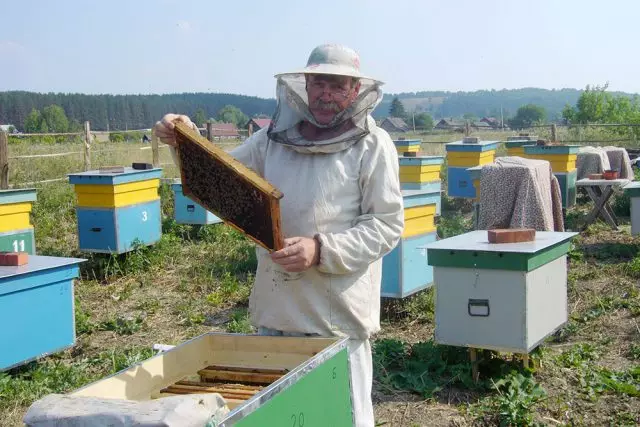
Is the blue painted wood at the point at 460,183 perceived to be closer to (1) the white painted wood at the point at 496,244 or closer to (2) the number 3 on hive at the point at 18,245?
(1) the white painted wood at the point at 496,244

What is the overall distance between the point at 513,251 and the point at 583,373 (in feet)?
3.82

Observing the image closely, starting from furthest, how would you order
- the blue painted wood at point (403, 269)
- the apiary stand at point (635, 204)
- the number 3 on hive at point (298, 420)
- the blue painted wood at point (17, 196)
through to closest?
the apiary stand at point (635, 204) → the blue painted wood at point (17, 196) → the blue painted wood at point (403, 269) → the number 3 on hive at point (298, 420)

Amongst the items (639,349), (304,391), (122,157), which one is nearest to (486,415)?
(639,349)

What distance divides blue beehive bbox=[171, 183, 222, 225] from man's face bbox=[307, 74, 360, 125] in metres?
6.82

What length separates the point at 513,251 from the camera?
158 inches

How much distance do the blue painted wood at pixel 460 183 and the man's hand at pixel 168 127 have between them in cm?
984

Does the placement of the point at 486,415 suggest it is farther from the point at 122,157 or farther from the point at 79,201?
the point at 122,157

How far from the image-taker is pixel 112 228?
24.5 ft

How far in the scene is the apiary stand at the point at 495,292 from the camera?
4078 mm

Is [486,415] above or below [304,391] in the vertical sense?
below

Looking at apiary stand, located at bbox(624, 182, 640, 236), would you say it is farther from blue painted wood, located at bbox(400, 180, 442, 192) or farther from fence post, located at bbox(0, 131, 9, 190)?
fence post, located at bbox(0, 131, 9, 190)

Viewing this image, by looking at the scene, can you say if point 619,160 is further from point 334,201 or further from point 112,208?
point 334,201

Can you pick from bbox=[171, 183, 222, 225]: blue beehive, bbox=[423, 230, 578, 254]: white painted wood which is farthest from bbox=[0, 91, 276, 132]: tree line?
bbox=[423, 230, 578, 254]: white painted wood

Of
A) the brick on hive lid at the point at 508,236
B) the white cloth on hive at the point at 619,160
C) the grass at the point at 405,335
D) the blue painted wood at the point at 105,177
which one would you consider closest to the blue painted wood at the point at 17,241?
the grass at the point at 405,335
